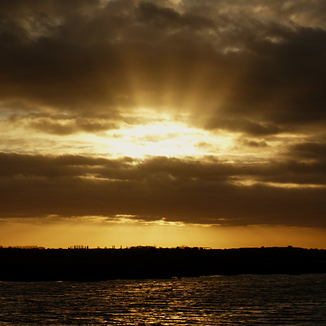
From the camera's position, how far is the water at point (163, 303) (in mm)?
45625

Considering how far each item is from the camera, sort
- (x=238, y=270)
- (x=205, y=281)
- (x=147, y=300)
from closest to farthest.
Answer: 1. (x=147, y=300)
2. (x=205, y=281)
3. (x=238, y=270)

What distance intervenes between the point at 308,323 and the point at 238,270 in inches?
2711

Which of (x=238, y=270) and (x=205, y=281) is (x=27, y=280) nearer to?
(x=205, y=281)

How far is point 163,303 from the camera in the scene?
57938 millimetres

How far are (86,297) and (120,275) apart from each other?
33284mm

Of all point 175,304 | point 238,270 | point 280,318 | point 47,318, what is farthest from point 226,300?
point 238,270

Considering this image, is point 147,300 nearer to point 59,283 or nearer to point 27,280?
point 59,283

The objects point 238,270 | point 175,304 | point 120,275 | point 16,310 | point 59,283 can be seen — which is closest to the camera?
point 16,310

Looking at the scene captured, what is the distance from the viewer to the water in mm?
45625

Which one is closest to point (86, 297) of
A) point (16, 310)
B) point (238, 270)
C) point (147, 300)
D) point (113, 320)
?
point (147, 300)

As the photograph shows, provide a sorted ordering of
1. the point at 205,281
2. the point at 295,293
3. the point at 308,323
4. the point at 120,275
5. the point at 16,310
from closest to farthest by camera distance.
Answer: the point at 308,323
the point at 16,310
the point at 295,293
the point at 205,281
the point at 120,275

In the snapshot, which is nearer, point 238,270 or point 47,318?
point 47,318

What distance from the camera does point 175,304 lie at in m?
56.8

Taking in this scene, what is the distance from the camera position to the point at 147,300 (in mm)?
60594
